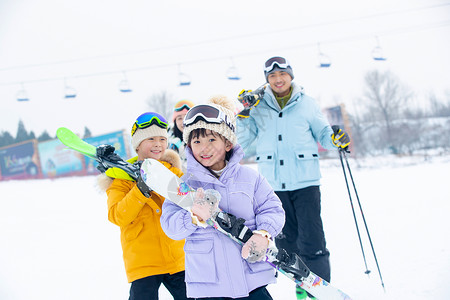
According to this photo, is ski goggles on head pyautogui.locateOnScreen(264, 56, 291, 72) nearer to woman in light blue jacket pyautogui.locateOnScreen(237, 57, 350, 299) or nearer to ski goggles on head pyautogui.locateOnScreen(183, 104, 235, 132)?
woman in light blue jacket pyautogui.locateOnScreen(237, 57, 350, 299)

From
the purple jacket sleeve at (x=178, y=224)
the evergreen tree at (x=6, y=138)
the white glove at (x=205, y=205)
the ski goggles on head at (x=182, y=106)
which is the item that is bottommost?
the purple jacket sleeve at (x=178, y=224)

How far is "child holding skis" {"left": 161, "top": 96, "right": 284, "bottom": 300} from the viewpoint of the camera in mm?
1408

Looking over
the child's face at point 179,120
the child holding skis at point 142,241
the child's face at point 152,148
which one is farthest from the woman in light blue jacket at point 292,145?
the child holding skis at point 142,241

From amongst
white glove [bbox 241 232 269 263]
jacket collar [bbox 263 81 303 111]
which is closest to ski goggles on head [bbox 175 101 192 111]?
jacket collar [bbox 263 81 303 111]

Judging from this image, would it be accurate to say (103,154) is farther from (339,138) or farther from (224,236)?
(339,138)

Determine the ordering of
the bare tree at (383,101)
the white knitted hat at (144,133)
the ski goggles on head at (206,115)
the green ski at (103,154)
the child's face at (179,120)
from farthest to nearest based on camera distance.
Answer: the bare tree at (383,101) < the child's face at (179,120) < the white knitted hat at (144,133) < the green ski at (103,154) < the ski goggles on head at (206,115)

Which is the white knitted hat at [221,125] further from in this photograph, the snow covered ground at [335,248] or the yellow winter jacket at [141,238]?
the snow covered ground at [335,248]

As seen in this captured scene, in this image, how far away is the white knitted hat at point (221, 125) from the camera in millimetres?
1553

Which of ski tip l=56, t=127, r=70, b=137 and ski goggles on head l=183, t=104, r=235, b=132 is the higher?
ski tip l=56, t=127, r=70, b=137

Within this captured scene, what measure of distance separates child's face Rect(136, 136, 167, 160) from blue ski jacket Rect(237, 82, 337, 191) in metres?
0.94

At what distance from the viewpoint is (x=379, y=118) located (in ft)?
82.3

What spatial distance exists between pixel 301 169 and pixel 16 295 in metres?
3.16

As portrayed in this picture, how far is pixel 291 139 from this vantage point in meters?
2.67

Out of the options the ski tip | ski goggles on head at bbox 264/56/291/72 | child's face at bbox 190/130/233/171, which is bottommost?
child's face at bbox 190/130/233/171
